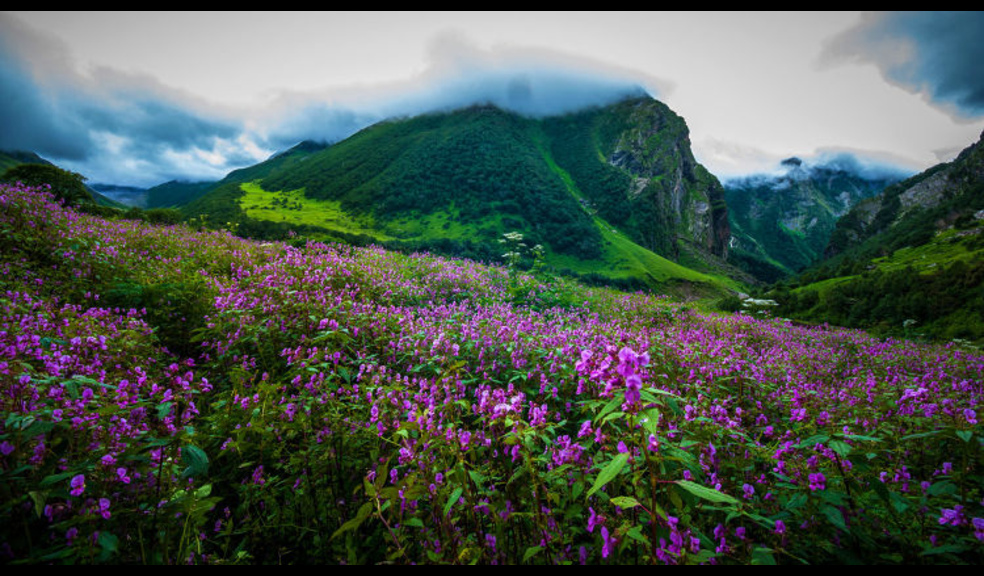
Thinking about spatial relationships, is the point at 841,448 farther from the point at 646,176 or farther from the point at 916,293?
the point at 646,176

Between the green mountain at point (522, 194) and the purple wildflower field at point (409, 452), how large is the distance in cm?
4180

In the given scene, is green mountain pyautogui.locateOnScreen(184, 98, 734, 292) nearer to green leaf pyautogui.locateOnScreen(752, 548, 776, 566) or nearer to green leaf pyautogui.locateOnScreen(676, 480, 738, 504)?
green leaf pyautogui.locateOnScreen(752, 548, 776, 566)

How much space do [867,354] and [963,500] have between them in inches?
453

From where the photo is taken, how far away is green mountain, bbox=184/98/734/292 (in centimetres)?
8138

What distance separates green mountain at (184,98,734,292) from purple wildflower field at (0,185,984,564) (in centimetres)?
4180

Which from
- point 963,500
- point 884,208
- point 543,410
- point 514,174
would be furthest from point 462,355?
point 884,208

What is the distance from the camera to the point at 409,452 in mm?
2500

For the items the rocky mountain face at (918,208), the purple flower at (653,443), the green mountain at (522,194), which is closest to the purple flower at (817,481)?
the purple flower at (653,443)

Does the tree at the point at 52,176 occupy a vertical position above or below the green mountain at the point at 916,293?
above

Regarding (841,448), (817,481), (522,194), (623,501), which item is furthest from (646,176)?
(623,501)

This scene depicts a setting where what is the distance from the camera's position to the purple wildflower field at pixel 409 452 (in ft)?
6.67

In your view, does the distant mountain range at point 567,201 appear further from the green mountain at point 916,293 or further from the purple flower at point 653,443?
the purple flower at point 653,443

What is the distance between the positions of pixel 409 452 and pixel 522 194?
9926cm

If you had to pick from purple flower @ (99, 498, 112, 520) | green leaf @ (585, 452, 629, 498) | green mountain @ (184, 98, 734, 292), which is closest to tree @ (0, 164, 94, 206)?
green mountain @ (184, 98, 734, 292)
